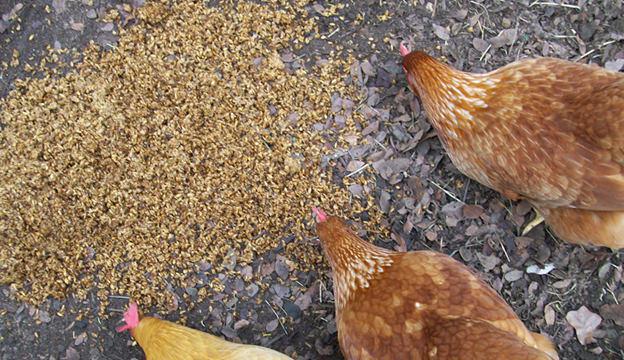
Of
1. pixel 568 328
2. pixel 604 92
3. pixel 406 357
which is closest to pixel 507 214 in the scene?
pixel 568 328

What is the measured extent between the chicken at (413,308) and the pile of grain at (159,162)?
33cm

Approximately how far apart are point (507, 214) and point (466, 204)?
0.18 metres

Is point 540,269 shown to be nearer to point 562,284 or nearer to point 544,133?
point 562,284

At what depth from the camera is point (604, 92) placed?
1770 mm

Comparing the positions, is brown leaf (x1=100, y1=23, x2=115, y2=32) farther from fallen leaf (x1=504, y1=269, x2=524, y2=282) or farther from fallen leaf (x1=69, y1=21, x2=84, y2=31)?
fallen leaf (x1=504, y1=269, x2=524, y2=282)

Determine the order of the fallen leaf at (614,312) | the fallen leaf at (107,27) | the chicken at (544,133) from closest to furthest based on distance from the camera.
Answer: the chicken at (544,133) → the fallen leaf at (614,312) → the fallen leaf at (107,27)

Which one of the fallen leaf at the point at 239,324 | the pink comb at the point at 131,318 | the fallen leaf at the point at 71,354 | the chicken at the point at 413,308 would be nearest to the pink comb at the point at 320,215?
the chicken at the point at 413,308

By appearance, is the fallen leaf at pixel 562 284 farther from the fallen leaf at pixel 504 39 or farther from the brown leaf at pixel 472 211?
the fallen leaf at pixel 504 39

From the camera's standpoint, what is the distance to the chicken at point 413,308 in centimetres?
164

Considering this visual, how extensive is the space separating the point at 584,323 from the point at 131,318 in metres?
1.77

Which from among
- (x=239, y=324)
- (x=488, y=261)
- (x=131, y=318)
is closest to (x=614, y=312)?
(x=488, y=261)

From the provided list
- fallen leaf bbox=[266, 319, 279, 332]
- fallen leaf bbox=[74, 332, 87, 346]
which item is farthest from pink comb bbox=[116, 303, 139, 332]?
fallen leaf bbox=[266, 319, 279, 332]

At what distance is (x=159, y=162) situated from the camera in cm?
225

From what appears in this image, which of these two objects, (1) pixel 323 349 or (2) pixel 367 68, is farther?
(2) pixel 367 68
